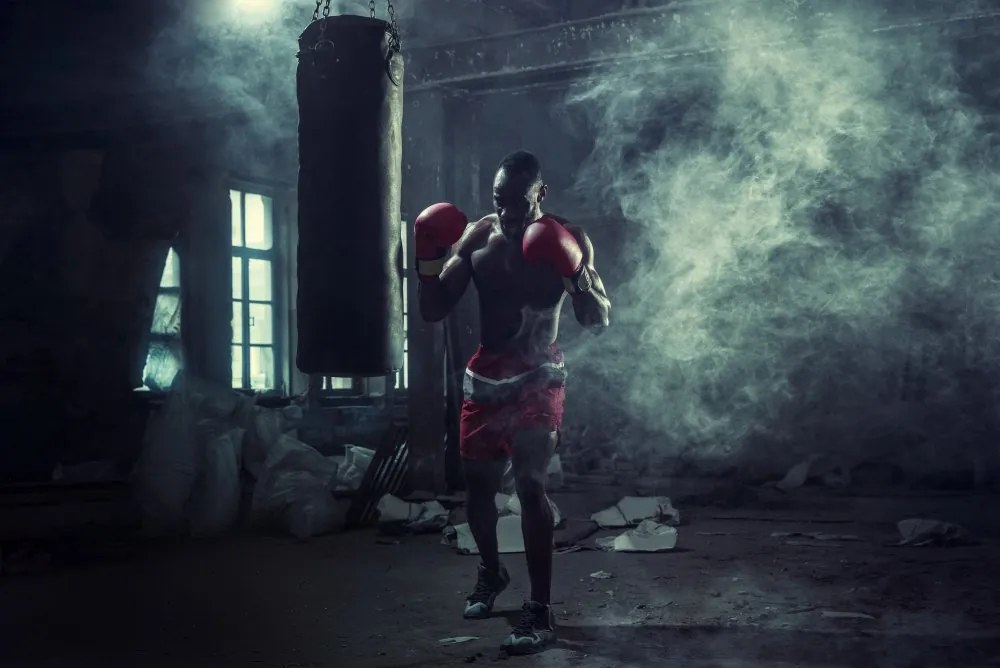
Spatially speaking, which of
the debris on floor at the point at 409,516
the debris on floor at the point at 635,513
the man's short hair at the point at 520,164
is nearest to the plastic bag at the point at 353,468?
the debris on floor at the point at 409,516

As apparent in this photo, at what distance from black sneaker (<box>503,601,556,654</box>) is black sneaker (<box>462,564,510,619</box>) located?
0.33m

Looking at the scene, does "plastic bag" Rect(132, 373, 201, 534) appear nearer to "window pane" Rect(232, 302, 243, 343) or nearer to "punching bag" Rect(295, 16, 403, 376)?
"window pane" Rect(232, 302, 243, 343)

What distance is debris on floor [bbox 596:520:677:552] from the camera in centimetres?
635

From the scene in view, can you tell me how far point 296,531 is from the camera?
7.07m

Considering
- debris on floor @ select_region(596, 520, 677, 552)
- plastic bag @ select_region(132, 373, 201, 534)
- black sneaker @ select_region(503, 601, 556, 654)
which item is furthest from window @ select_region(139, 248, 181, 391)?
black sneaker @ select_region(503, 601, 556, 654)

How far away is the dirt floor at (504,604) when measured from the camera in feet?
12.8

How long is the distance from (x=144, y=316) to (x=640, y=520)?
5.19 meters

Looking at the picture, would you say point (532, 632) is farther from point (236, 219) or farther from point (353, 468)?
point (236, 219)

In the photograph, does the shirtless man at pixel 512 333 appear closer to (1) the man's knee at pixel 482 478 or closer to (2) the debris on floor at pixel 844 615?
(1) the man's knee at pixel 482 478

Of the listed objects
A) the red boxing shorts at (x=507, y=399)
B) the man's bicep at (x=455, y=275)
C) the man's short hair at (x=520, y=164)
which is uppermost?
the man's short hair at (x=520, y=164)

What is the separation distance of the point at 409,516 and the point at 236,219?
417cm

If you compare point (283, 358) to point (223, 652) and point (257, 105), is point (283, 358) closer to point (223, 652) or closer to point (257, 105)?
point (257, 105)

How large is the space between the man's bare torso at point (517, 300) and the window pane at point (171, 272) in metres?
5.97

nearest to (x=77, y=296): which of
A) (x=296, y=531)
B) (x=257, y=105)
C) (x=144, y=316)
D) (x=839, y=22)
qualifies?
(x=144, y=316)
